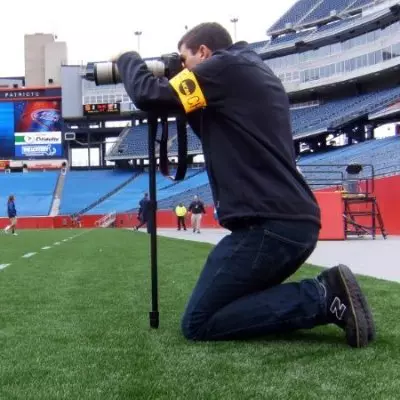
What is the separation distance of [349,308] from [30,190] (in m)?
55.7

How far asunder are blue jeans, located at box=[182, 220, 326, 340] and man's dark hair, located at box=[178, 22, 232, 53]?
97cm

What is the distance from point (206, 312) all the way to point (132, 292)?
2.58 m

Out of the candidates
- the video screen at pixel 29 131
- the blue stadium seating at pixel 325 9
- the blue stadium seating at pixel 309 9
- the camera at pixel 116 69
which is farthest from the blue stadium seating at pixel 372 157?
the video screen at pixel 29 131

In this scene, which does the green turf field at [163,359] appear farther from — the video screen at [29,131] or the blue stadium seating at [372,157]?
the video screen at [29,131]

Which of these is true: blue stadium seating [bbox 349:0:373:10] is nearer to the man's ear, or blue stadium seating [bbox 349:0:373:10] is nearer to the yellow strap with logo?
the man's ear

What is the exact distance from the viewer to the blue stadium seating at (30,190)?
51406 mm

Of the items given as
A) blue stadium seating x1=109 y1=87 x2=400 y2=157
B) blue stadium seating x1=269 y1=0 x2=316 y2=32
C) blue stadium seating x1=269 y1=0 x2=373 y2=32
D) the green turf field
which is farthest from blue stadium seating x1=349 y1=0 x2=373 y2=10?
the green turf field

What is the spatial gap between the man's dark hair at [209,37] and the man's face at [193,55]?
2 centimetres

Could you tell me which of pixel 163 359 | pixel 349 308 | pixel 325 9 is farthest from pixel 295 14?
pixel 163 359

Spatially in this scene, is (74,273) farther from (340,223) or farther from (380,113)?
(380,113)

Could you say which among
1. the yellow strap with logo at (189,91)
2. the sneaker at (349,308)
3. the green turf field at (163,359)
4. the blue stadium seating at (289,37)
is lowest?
the green turf field at (163,359)

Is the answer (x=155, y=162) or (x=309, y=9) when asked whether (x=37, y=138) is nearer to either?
(x=309, y=9)

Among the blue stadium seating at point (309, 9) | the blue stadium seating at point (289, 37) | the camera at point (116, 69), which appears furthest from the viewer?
the blue stadium seating at point (289, 37)

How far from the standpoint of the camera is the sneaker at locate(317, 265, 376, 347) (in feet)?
10.2
